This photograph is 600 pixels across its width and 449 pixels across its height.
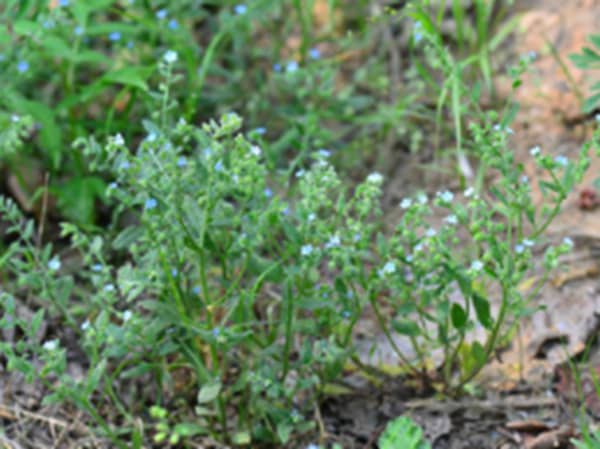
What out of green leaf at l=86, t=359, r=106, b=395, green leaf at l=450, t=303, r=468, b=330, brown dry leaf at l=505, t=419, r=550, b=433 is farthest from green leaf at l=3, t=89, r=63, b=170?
brown dry leaf at l=505, t=419, r=550, b=433

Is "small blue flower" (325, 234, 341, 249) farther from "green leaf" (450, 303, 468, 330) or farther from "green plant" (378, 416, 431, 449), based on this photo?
"green plant" (378, 416, 431, 449)

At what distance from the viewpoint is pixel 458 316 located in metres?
2.40

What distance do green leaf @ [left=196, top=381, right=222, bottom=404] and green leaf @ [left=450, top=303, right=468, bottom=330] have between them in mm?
652

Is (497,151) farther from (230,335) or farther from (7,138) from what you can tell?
(7,138)

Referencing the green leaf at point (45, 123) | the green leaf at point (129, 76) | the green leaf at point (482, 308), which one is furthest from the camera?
the green leaf at point (45, 123)

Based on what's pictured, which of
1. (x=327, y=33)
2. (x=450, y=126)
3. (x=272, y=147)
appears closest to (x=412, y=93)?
(x=450, y=126)

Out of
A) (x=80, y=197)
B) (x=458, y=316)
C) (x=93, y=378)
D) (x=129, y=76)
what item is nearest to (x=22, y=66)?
(x=129, y=76)

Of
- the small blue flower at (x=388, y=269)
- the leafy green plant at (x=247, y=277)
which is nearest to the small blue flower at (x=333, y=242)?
the leafy green plant at (x=247, y=277)

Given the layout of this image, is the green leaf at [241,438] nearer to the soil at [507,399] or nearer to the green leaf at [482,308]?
the soil at [507,399]

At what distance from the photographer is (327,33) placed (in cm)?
396

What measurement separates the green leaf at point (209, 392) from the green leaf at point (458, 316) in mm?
652

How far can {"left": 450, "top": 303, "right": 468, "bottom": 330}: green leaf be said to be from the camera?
2.39m

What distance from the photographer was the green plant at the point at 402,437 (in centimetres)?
224

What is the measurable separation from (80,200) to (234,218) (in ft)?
3.27
